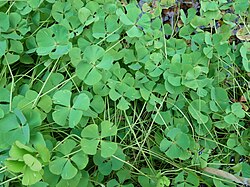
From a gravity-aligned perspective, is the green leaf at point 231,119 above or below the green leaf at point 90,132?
below

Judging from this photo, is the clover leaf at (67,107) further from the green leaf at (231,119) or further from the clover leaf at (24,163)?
the green leaf at (231,119)

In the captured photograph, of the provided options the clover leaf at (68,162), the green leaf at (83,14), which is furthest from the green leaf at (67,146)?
the green leaf at (83,14)

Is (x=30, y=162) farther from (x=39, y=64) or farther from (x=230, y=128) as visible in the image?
(x=230, y=128)

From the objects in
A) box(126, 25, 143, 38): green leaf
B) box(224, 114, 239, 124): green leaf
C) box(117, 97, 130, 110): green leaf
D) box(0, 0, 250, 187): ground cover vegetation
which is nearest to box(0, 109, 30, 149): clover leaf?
box(0, 0, 250, 187): ground cover vegetation

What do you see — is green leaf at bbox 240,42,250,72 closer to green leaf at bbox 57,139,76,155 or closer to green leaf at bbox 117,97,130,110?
green leaf at bbox 117,97,130,110

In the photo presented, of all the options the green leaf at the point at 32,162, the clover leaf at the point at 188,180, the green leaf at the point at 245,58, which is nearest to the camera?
the green leaf at the point at 32,162

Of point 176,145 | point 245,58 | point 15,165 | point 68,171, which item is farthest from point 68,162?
point 245,58

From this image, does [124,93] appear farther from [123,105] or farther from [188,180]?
[188,180]

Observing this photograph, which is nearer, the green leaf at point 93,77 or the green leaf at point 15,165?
the green leaf at point 15,165
